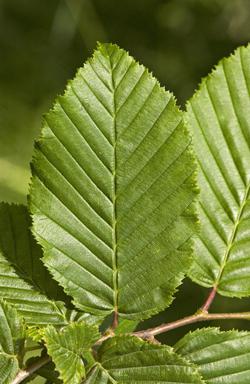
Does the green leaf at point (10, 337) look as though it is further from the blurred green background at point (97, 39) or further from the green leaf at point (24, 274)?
the blurred green background at point (97, 39)

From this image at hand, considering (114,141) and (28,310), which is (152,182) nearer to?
(114,141)

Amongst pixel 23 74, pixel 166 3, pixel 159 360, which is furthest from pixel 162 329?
pixel 166 3

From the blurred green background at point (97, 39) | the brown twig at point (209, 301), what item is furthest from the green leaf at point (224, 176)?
the blurred green background at point (97, 39)

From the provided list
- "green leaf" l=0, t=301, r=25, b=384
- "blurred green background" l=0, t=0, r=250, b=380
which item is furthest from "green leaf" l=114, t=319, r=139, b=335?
"blurred green background" l=0, t=0, r=250, b=380

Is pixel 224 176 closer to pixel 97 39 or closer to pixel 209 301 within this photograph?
pixel 209 301

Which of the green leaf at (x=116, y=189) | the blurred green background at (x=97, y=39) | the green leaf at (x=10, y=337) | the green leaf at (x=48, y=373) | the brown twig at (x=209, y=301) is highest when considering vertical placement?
the blurred green background at (x=97, y=39)

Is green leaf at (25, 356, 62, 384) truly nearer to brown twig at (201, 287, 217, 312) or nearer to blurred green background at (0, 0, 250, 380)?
brown twig at (201, 287, 217, 312)

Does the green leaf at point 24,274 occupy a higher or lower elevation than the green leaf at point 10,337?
higher
